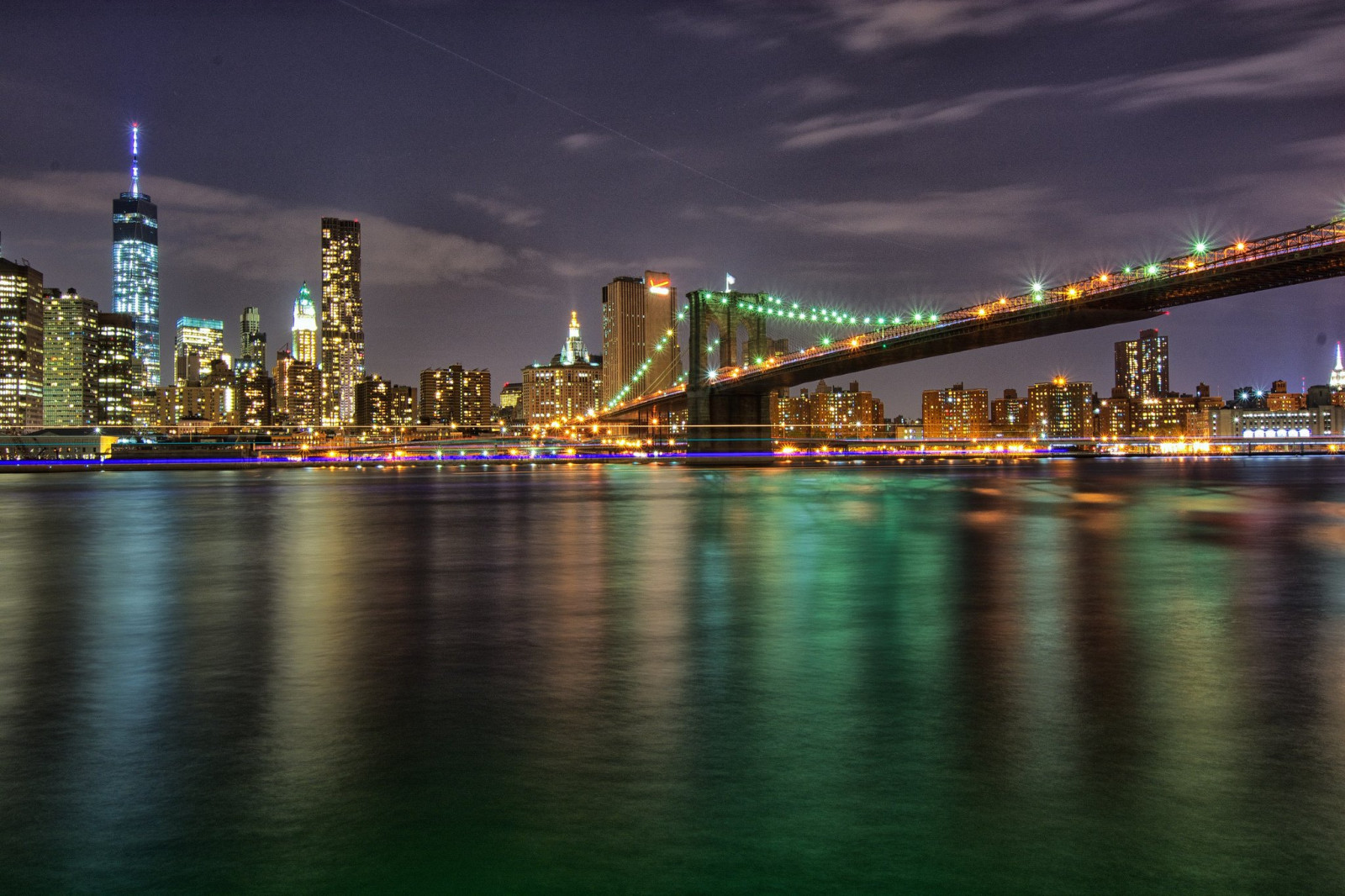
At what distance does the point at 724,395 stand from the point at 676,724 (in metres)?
54.3

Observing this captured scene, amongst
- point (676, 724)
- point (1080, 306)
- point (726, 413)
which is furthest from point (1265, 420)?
point (676, 724)

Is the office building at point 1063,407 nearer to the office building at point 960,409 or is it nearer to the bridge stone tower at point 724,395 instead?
the office building at point 960,409

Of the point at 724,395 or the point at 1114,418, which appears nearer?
the point at 724,395

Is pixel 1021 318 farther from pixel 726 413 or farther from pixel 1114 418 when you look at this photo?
pixel 1114 418

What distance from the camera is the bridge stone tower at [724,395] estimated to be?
49000 millimetres

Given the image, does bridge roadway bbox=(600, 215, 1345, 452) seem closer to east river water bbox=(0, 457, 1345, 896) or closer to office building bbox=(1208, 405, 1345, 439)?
east river water bbox=(0, 457, 1345, 896)

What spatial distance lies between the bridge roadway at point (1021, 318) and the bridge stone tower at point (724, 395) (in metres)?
0.08

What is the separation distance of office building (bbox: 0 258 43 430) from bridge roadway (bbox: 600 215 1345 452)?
15816 centimetres

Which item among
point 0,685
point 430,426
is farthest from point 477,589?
point 430,426

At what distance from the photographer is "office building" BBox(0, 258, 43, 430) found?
169 metres

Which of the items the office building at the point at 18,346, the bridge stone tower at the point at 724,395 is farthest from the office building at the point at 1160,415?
the office building at the point at 18,346

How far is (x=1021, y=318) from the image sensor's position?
5331 cm

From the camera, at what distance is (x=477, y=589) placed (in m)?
7.30

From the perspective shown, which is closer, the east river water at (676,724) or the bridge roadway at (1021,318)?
the east river water at (676,724)
